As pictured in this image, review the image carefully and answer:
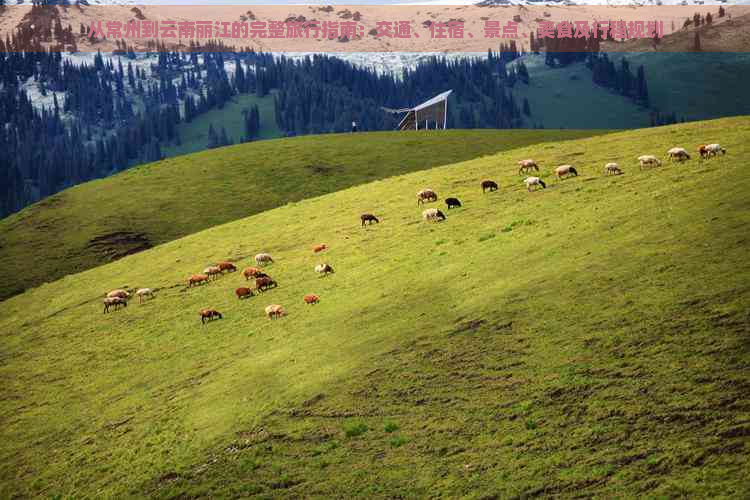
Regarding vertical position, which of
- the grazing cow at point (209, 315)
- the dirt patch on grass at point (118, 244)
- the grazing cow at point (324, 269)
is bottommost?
the dirt patch on grass at point (118, 244)

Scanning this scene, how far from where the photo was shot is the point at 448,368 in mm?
31281

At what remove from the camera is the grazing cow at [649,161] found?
172 ft

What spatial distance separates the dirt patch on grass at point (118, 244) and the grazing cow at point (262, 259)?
992 inches

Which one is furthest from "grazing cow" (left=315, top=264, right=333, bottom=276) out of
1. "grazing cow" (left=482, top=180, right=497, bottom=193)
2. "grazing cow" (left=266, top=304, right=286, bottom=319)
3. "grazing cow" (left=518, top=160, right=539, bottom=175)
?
"grazing cow" (left=518, top=160, right=539, bottom=175)

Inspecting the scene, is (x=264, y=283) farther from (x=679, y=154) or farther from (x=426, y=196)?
(x=679, y=154)

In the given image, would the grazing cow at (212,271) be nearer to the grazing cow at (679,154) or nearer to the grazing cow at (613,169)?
the grazing cow at (613,169)

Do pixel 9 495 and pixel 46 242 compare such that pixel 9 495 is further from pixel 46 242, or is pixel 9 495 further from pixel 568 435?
pixel 46 242

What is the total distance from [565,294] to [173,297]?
88.9 feet

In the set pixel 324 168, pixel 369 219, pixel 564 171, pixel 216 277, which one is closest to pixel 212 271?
pixel 216 277

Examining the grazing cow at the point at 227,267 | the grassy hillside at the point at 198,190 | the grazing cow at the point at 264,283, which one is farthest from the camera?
the grassy hillside at the point at 198,190

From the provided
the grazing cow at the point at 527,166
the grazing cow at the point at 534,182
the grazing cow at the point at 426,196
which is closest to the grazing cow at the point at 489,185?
the grazing cow at the point at 426,196

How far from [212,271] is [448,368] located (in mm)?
27595

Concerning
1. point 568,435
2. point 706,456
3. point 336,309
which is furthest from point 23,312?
point 706,456

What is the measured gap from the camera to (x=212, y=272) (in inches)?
2194
